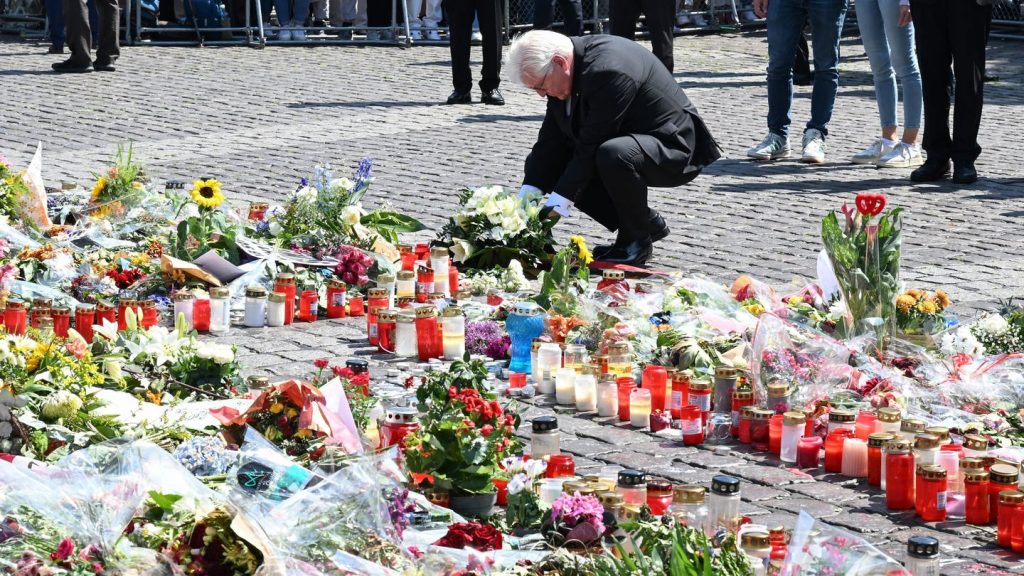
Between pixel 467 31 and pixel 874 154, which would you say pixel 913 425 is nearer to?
pixel 874 154

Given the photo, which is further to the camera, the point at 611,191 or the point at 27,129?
the point at 27,129

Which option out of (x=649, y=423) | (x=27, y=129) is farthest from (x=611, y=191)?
(x=27, y=129)

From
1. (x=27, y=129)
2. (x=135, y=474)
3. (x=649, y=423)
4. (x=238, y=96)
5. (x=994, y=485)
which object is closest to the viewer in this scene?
(x=135, y=474)

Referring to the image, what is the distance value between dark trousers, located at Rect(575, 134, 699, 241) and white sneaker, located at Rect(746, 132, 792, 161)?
286 cm

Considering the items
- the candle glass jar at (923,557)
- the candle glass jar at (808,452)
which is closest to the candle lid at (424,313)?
the candle glass jar at (808,452)

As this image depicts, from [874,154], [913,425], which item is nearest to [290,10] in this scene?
[874,154]

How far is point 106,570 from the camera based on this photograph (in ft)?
11.0

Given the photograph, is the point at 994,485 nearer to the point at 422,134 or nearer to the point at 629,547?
the point at 629,547

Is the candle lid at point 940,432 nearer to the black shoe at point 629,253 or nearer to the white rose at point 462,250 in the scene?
the black shoe at point 629,253

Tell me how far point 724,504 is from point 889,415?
0.98 metres

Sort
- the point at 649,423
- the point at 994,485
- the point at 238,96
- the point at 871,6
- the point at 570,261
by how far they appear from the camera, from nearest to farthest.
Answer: the point at 994,485
the point at 649,423
the point at 570,261
the point at 871,6
the point at 238,96

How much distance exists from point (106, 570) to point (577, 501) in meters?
1.23

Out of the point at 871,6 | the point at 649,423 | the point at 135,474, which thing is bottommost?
the point at 649,423

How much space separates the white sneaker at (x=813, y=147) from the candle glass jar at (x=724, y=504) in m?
6.45
